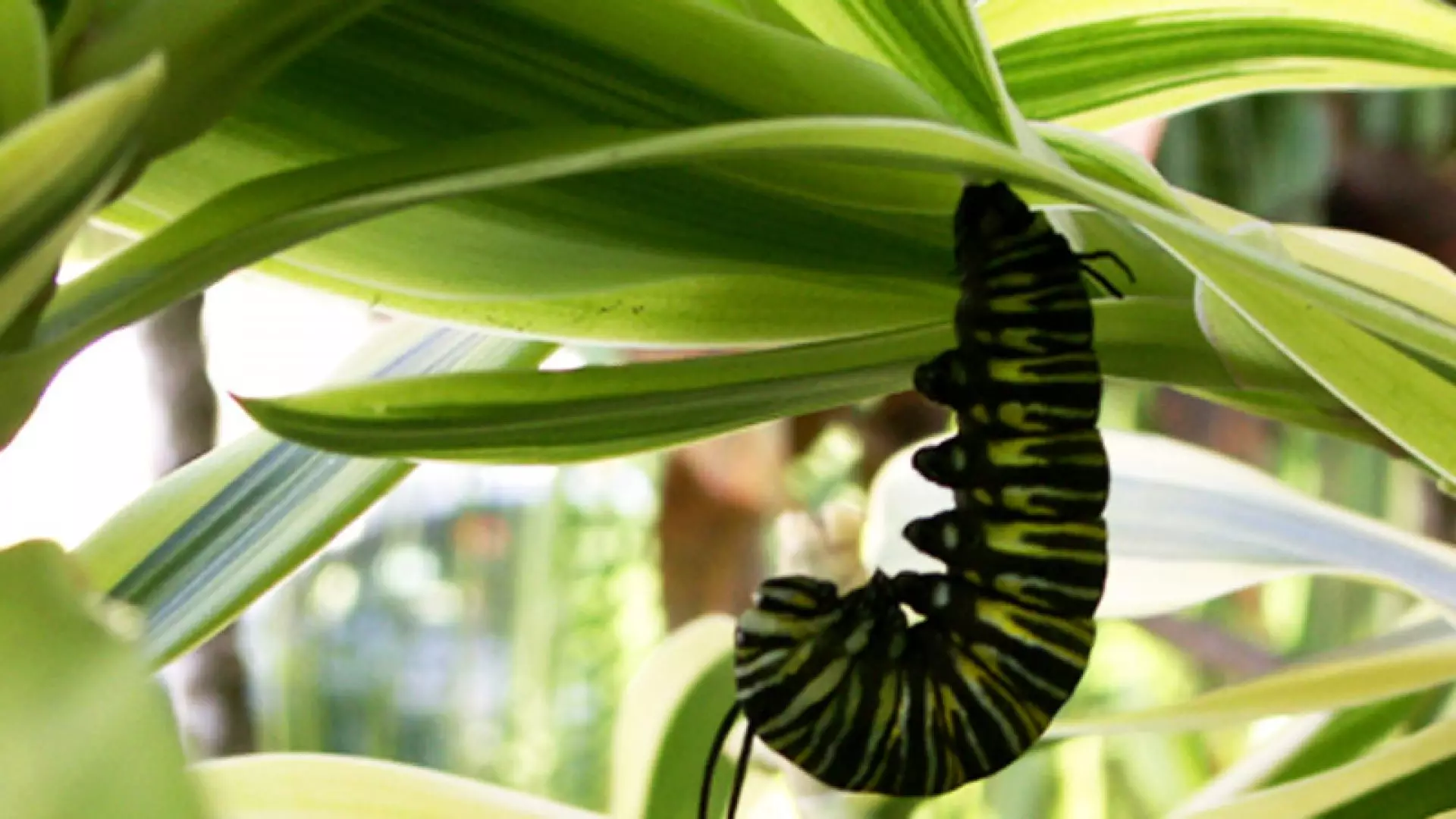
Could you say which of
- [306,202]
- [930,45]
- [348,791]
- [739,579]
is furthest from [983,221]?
[739,579]

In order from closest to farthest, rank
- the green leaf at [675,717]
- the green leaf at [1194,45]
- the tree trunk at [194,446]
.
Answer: the green leaf at [1194,45] < the green leaf at [675,717] < the tree trunk at [194,446]

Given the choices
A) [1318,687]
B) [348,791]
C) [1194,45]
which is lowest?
[348,791]

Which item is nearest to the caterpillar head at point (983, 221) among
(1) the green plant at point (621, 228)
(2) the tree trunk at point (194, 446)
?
(1) the green plant at point (621, 228)

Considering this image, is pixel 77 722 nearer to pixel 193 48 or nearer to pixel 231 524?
pixel 193 48

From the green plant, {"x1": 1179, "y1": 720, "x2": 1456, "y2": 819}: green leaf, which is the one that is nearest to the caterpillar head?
the green plant

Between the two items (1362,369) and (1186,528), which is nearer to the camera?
(1362,369)

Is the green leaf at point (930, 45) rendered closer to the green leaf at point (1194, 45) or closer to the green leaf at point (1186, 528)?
the green leaf at point (1194, 45)
